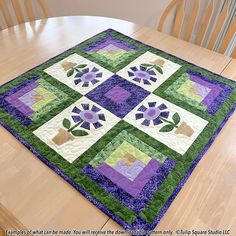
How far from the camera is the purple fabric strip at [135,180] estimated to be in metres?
0.73

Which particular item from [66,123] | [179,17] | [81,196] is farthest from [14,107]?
[179,17]

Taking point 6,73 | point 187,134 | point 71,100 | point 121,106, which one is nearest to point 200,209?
point 187,134

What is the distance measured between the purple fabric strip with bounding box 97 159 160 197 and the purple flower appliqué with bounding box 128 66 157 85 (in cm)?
41

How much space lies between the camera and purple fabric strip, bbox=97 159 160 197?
73cm

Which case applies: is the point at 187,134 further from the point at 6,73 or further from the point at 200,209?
the point at 6,73

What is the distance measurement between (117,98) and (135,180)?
362 millimetres

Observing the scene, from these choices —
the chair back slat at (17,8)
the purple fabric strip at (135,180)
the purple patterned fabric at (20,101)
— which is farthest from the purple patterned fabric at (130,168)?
the chair back slat at (17,8)

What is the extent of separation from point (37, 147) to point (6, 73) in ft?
1.42

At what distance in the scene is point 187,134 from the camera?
87 centimetres

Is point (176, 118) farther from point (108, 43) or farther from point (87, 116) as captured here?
point (108, 43)

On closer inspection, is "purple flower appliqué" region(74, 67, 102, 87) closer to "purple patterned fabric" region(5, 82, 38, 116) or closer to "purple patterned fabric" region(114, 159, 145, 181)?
"purple patterned fabric" region(5, 82, 38, 116)

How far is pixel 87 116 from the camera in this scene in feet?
2.98

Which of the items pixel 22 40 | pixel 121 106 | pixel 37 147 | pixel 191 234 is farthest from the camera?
pixel 22 40

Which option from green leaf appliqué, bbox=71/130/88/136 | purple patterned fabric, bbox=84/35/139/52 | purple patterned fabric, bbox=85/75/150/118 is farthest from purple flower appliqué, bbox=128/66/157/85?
green leaf appliqué, bbox=71/130/88/136
